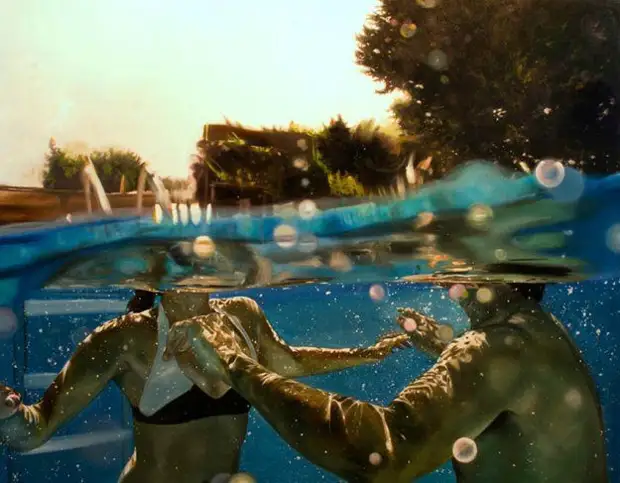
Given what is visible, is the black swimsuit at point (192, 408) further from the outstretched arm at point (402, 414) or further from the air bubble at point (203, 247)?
the outstretched arm at point (402, 414)

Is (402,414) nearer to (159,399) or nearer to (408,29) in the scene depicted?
(159,399)

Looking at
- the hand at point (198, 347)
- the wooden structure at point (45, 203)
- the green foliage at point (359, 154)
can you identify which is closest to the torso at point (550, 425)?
the hand at point (198, 347)

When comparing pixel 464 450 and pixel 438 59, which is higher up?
pixel 438 59

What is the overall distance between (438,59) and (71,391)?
157 inches

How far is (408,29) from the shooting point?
19.9 ft

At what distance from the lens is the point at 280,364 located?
449 cm

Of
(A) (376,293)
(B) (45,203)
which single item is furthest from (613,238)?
(B) (45,203)

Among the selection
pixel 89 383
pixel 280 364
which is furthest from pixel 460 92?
pixel 89 383

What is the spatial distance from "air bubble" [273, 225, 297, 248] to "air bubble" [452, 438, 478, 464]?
234 centimetres

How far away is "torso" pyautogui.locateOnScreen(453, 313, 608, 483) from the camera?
2.56m

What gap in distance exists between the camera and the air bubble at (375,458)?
7.54 ft

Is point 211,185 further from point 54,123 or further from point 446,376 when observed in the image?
point 446,376

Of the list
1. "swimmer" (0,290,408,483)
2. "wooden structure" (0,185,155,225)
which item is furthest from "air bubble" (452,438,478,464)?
"wooden structure" (0,185,155,225)

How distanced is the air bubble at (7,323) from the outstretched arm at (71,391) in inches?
129
